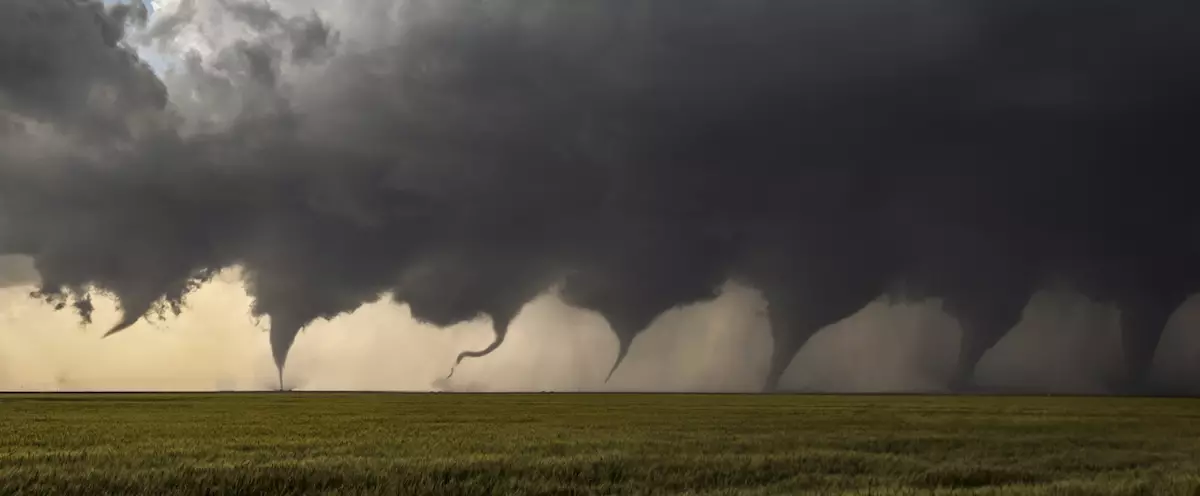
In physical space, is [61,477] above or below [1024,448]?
above

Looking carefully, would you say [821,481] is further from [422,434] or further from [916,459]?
[422,434]

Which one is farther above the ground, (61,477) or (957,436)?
(61,477)

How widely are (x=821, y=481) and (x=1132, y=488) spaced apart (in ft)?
19.0

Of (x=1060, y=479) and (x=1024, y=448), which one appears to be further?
(x=1024, y=448)

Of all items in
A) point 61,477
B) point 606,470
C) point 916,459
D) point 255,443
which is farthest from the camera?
point 255,443

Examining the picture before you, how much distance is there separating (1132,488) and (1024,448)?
11921mm

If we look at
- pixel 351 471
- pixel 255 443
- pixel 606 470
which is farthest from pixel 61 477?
pixel 606 470

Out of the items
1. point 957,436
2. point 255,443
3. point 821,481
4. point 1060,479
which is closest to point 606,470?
point 821,481

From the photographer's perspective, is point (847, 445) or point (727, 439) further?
point (727, 439)

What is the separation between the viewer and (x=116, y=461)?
63.0 ft

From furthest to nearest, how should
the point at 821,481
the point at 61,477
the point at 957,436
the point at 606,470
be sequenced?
the point at 957,436 → the point at 606,470 → the point at 821,481 → the point at 61,477

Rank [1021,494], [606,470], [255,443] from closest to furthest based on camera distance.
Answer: [1021,494] → [606,470] → [255,443]

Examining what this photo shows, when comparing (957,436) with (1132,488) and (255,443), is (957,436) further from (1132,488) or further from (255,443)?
(255,443)

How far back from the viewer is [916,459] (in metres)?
22.3
